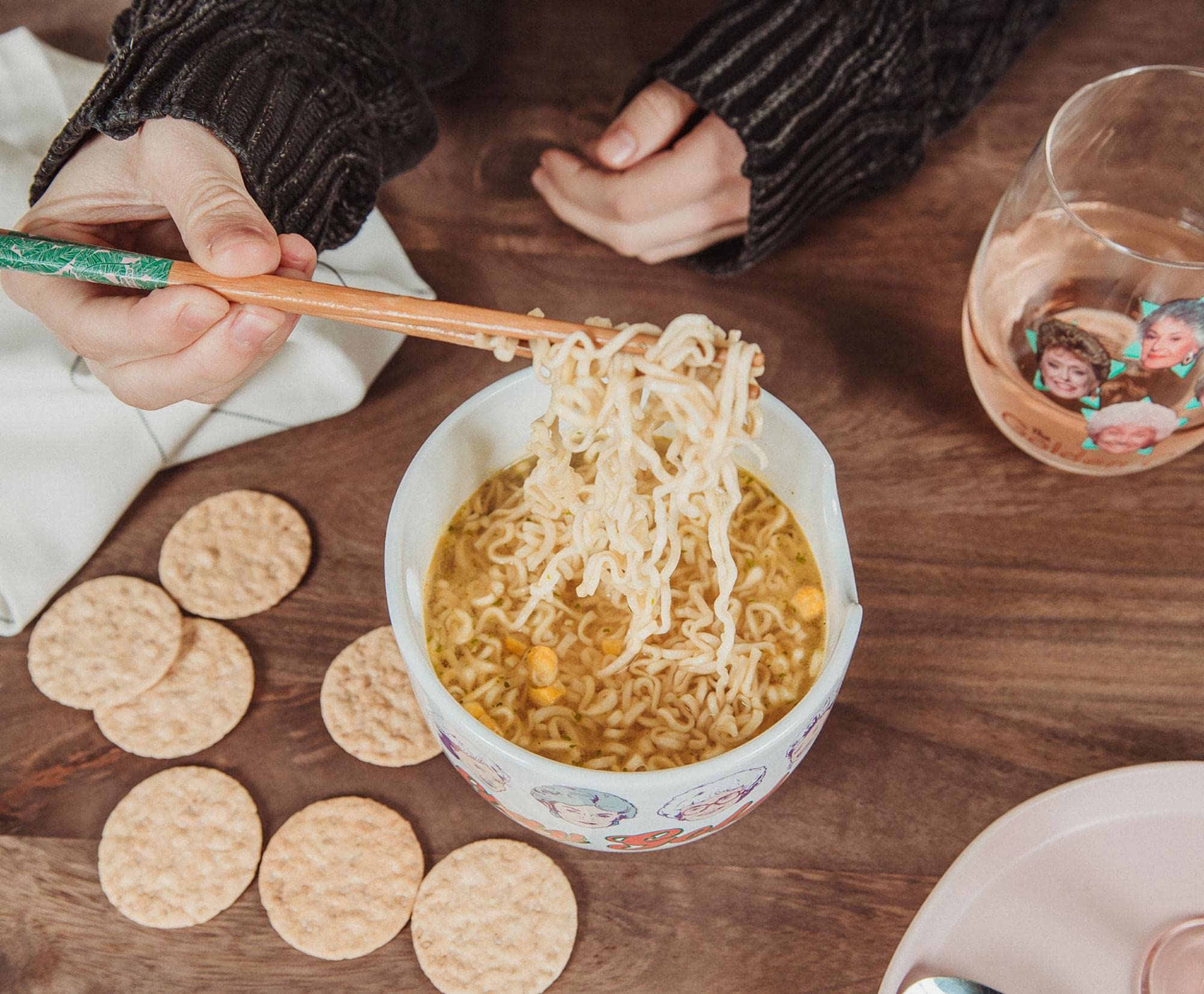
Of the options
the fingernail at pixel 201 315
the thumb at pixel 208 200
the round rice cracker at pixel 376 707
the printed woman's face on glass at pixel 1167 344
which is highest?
the thumb at pixel 208 200

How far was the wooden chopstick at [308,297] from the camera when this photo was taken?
1.10 meters

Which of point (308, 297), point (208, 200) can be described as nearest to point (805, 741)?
point (308, 297)

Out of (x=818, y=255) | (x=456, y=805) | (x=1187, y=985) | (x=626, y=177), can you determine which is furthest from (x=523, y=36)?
(x=1187, y=985)

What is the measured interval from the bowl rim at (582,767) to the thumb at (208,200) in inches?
11.7

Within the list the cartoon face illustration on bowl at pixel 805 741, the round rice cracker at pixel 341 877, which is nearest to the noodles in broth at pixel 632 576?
the cartoon face illustration on bowl at pixel 805 741

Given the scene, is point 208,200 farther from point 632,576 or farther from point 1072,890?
point 1072,890

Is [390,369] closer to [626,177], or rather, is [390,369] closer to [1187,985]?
[626,177]

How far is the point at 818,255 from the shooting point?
1835 mm

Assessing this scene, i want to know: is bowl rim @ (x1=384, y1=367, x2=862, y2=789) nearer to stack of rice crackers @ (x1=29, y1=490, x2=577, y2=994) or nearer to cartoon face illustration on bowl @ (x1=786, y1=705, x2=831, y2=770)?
cartoon face illustration on bowl @ (x1=786, y1=705, x2=831, y2=770)

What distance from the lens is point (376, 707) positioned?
4.75 feet

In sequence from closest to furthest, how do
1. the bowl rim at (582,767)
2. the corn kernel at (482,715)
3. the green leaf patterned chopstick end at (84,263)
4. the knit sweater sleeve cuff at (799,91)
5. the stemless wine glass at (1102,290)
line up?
the bowl rim at (582,767), the green leaf patterned chopstick end at (84,263), the corn kernel at (482,715), the stemless wine glass at (1102,290), the knit sweater sleeve cuff at (799,91)

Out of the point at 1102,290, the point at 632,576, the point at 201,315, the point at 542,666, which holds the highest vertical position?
the point at 201,315

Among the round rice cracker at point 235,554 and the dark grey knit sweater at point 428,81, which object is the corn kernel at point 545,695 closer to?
the round rice cracker at point 235,554

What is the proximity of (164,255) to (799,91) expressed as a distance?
41.4 inches
